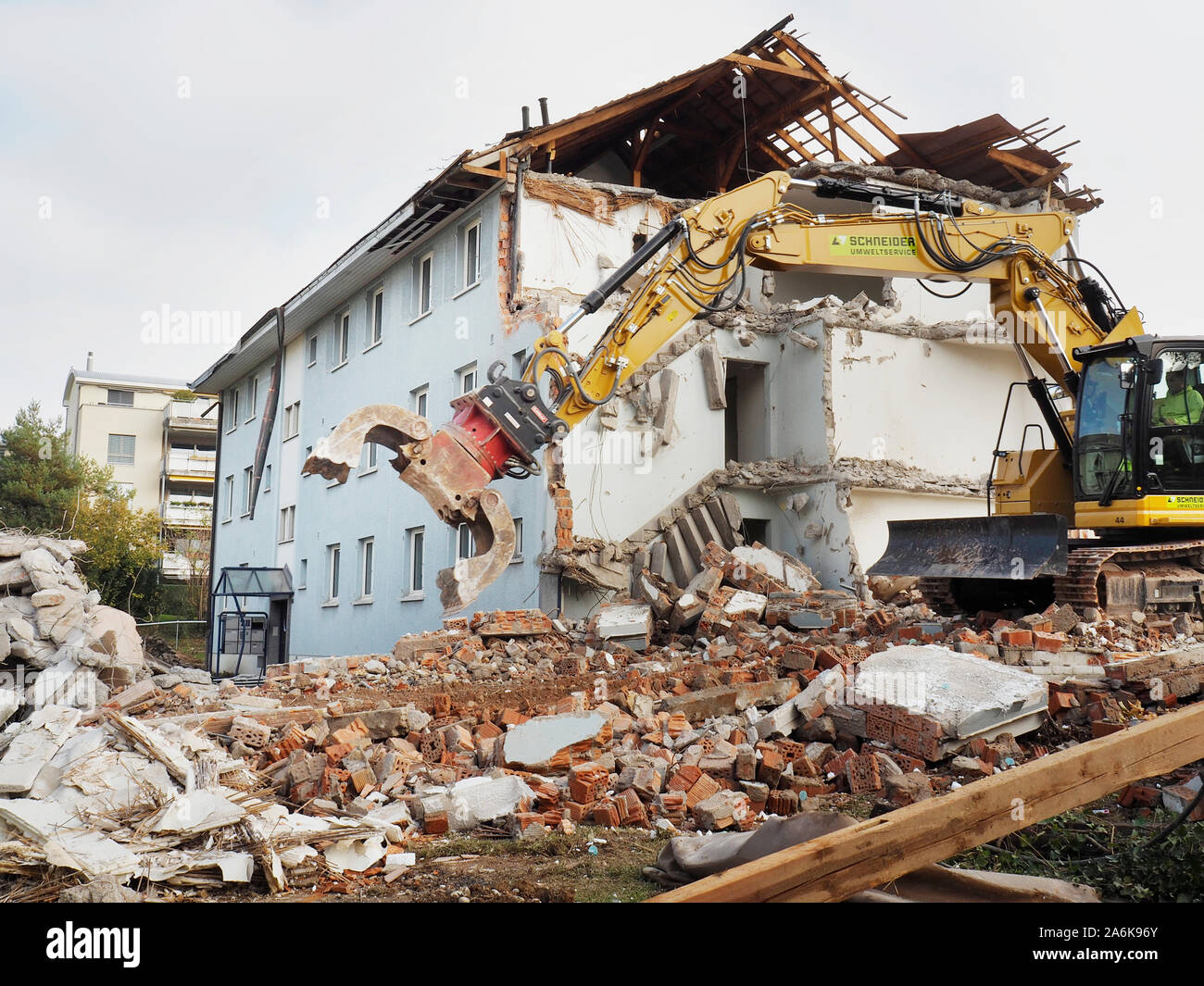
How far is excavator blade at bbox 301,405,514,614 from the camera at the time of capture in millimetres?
7371

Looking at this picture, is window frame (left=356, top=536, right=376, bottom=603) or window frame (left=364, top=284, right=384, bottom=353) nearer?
window frame (left=356, top=536, right=376, bottom=603)

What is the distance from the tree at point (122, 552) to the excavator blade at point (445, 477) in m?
29.9

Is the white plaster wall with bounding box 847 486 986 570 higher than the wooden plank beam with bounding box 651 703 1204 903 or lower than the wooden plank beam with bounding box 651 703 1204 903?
higher

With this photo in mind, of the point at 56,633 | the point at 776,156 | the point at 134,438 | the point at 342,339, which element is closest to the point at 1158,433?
the point at 776,156

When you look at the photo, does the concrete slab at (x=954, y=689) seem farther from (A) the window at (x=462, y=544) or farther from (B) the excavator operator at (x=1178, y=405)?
(A) the window at (x=462, y=544)

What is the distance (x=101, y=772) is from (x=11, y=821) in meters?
0.97

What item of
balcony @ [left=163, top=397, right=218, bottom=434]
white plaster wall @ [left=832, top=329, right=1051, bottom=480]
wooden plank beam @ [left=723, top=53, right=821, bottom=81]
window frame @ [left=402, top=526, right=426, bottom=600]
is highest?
wooden plank beam @ [left=723, top=53, right=821, bottom=81]

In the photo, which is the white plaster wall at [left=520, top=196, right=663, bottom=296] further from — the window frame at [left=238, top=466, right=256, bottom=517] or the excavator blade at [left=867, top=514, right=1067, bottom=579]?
the window frame at [left=238, top=466, right=256, bottom=517]

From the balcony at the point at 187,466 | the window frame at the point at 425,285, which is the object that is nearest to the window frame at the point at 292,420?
the window frame at the point at 425,285

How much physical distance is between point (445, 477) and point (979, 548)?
5.69 m

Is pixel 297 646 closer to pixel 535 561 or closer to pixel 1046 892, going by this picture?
pixel 535 561

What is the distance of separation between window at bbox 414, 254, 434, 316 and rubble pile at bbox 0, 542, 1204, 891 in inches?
397

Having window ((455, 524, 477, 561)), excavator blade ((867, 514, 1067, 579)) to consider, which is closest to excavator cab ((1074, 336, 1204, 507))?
excavator blade ((867, 514, 1067, 579))

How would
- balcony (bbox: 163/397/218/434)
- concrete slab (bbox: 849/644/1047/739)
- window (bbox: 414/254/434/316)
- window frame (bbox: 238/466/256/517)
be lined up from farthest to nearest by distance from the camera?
1. balcony (bbox: 163/397/218/434)
2. window frame (bbox: 238/466/256/517)
3. window (bbox: 414/254/434/316)
4. concrete slab (bbox: 849/644/1047/739)
